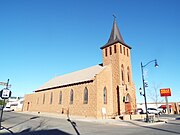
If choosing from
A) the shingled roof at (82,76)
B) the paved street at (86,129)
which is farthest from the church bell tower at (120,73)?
the paved street at (86,129)

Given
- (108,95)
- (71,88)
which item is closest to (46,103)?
(71,88)

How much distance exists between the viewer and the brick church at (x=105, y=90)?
93.7ft

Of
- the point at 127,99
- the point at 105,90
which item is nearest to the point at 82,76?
the point at 105,90

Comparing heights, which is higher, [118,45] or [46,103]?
[118,45]

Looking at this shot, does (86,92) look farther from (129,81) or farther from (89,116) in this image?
(129,81)

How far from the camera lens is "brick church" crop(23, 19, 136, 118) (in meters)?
28.5

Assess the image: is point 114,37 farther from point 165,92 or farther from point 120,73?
point 165,92

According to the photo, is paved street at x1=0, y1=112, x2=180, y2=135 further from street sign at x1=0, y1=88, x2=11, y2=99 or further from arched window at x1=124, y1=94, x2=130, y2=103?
arched window at x1=124, y1=94, x2=130, y2=103

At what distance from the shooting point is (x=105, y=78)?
30766mm

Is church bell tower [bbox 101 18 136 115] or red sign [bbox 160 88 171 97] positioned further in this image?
red sign [bbox 160 88 171 97]

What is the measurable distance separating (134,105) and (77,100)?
36.7 ft

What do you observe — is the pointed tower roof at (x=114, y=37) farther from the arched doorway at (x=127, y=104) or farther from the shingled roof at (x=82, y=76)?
the arched doorway at (x=127, y=104)

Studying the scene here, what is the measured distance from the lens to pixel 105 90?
29.9m

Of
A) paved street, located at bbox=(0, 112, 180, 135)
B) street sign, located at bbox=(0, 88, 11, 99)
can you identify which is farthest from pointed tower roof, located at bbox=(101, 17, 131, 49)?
street sign, located at bbox=(0, 88, 11, 99)
